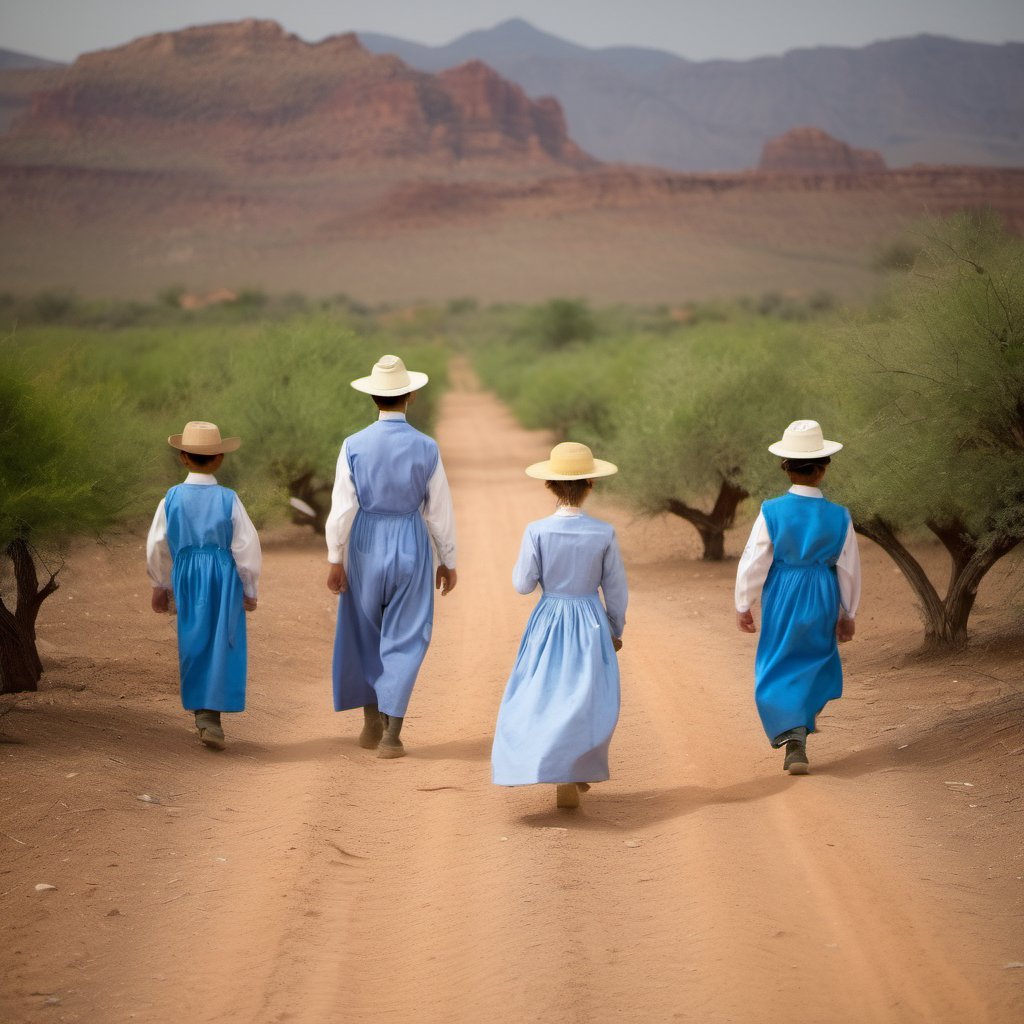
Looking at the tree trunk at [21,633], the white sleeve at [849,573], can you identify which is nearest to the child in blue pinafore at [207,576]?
the tree trunk at [21,633]

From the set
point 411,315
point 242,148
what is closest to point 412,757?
point 411,315

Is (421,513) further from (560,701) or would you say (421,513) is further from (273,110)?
(273,110)

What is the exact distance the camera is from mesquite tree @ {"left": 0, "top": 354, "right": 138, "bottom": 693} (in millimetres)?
8086

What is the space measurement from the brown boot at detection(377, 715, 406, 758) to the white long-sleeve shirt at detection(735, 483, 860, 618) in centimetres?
199

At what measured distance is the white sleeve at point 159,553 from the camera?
24.9 feet

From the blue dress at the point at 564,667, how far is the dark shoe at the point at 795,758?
3.62 feet

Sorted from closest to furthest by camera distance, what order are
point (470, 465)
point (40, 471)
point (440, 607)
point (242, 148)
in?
point (40, 471)
point (440, 607)
point (470, 465)
point (242, 148)

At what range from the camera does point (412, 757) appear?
7.64 meters

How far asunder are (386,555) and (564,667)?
65.1 inches

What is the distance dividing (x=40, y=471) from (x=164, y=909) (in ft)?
12.1

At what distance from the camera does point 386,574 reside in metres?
7.73

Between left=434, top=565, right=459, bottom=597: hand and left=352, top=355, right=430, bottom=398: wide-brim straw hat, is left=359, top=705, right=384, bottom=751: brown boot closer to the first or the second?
left=434, top=565, right=459, bottom=597: hand

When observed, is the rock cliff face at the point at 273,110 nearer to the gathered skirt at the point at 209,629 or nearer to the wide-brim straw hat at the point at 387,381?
the wide-brim straw hat at the point at 387,381

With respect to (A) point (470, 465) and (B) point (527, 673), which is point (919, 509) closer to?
(B) point (527, 673)
